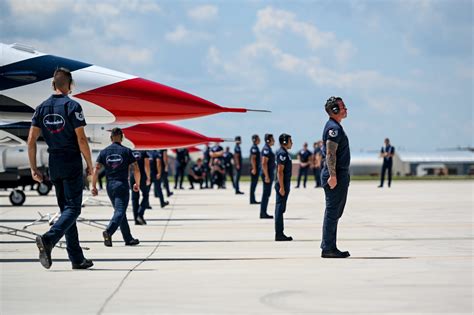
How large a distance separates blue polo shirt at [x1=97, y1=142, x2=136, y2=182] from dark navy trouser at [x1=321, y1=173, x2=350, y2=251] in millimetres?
3191

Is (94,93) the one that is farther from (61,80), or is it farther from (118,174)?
(61,80)

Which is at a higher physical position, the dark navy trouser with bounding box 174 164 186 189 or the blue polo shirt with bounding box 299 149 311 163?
the blue polo shirt with bounding box 299 149 311 163

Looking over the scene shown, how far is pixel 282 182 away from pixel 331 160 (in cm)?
308

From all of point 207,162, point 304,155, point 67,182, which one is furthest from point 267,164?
point 207,162

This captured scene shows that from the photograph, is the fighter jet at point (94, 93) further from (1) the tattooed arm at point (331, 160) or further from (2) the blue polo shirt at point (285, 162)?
(1) the tattooed arm at point (331, 160)

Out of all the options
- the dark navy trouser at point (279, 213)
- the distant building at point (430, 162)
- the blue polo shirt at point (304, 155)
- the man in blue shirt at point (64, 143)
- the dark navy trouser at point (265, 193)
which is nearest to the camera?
the man in blue shirt at point (64, 143)

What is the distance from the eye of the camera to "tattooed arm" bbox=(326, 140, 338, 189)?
10.4 m

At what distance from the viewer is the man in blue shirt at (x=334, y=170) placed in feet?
34.2

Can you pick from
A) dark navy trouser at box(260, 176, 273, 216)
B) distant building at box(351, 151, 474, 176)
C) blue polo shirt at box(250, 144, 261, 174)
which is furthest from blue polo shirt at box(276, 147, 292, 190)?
distant building at box(351, 151, 474, 176)

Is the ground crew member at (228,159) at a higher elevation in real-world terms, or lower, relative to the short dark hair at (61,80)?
lower

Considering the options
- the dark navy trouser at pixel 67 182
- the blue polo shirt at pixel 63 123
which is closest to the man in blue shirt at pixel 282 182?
the dark navy trouser at pixel 67 182

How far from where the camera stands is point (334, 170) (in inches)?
411

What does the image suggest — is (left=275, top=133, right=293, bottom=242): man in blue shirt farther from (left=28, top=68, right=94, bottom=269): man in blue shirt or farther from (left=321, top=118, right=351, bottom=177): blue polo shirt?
(left=28, top=68, right=94, bottom=269): man in blue shirt

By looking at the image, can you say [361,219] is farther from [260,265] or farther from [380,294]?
[380,294]
